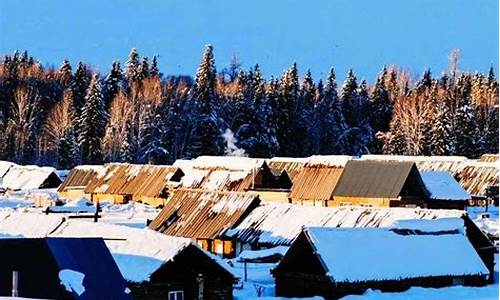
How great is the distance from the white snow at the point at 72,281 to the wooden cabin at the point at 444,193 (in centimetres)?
3202

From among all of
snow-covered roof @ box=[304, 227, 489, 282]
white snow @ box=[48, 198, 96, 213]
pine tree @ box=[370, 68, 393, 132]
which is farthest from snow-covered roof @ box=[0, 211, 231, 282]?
pine tree @ box=[370, 68, 393, 132]

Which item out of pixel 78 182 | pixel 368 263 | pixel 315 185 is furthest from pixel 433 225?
pixel 78 182

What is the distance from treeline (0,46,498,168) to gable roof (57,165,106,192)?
1680 centimetres

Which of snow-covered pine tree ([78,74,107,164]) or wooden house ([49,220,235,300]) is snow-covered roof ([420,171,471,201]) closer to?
wooden house ([49,220,235,300])

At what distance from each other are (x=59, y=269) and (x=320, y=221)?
15.9 meters

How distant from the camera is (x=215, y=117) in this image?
3374 inches

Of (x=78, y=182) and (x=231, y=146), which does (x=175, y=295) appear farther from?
(x=231, y=146)

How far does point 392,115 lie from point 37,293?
82.7 meters

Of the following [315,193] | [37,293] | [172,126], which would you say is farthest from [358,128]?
[37,293]

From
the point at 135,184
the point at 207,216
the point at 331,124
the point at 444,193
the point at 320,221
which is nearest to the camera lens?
the point at 320,221

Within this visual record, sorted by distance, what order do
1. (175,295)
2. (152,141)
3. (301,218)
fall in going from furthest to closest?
(152,141) < (301,218) < (175,295)

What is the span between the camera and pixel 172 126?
90375 mm

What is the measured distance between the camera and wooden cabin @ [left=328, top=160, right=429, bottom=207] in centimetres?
5062

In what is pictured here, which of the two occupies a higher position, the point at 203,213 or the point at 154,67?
the point at 154,67
